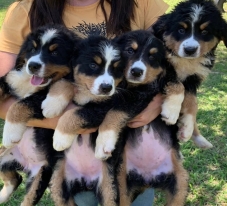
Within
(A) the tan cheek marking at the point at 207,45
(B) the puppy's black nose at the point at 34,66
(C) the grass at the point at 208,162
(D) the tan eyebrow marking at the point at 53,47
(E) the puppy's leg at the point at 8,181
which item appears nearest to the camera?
(B) the puppy's black nose at the point at 34,66

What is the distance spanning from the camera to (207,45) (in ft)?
8.74

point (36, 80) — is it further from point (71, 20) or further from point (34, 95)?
point (71, 20)

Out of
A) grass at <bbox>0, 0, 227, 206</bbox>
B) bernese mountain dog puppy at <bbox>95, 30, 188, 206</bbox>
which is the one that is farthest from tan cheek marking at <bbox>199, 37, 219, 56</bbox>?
grass at <bbox>0, 0, 227, 206</bbox>

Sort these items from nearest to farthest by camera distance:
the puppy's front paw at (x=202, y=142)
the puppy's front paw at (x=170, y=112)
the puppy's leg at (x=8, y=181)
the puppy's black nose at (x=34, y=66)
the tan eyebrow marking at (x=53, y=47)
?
1. the puppy's black nose at (x=34, y=66)
2. the tan eyebrow marking at (x=53, y=47)
3. the puppy's front paw at (x=170, y=112)
4. the puppy's leg at (x=8, y=181)
5. the puppy's front paw at (x=202, y=142)

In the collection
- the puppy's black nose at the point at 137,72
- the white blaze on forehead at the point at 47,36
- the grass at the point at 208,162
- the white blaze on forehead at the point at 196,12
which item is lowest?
the grass at the point at 208,162

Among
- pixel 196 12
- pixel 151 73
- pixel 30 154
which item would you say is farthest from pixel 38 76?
pixel 196 12

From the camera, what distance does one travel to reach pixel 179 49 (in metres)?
2.61

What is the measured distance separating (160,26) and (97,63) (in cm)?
59

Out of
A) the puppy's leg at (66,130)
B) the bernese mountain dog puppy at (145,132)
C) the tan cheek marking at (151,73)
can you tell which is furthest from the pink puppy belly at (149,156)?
the puppy's leg at (66,130)

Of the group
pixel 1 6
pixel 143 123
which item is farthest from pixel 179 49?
pixel 1 6

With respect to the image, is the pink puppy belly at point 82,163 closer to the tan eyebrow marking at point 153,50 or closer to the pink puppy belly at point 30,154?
the pink puppy belly at point 30,154

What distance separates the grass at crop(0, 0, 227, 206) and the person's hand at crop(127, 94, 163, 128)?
1382 mm

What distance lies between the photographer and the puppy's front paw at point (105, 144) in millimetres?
2391

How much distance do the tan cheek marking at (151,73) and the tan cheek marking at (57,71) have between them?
0.53 meters
